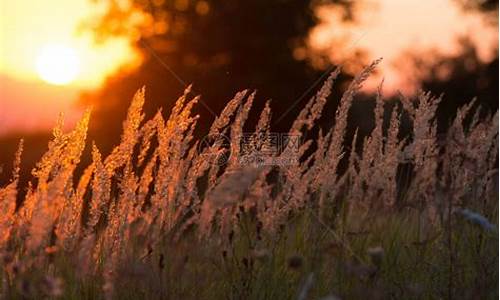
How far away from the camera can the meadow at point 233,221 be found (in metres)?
2.61

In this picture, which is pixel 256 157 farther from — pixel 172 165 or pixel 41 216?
pixel 41 216

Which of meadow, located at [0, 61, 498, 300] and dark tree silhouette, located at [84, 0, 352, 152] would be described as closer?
meadow, located at [0, 61, 498, 300]

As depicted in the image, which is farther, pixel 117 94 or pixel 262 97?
pixel 117 94

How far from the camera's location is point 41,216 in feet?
7.32

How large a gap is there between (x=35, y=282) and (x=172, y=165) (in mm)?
661

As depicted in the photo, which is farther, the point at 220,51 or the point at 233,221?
the point at 220,51

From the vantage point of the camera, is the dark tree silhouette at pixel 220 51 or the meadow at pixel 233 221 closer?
the meadow at pixel 233 221

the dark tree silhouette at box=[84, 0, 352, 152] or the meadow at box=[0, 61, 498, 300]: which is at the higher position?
the dark tree silhouette at box=[84, 0, 352, 152]

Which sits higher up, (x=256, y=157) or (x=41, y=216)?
(x=256, y=157)

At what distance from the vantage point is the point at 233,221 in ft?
9.75

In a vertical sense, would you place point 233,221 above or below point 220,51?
below

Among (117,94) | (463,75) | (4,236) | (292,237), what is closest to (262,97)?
(117,94)

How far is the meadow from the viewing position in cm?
261

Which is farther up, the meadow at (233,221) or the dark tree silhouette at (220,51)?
the dark tree silhouette at (220,51)
